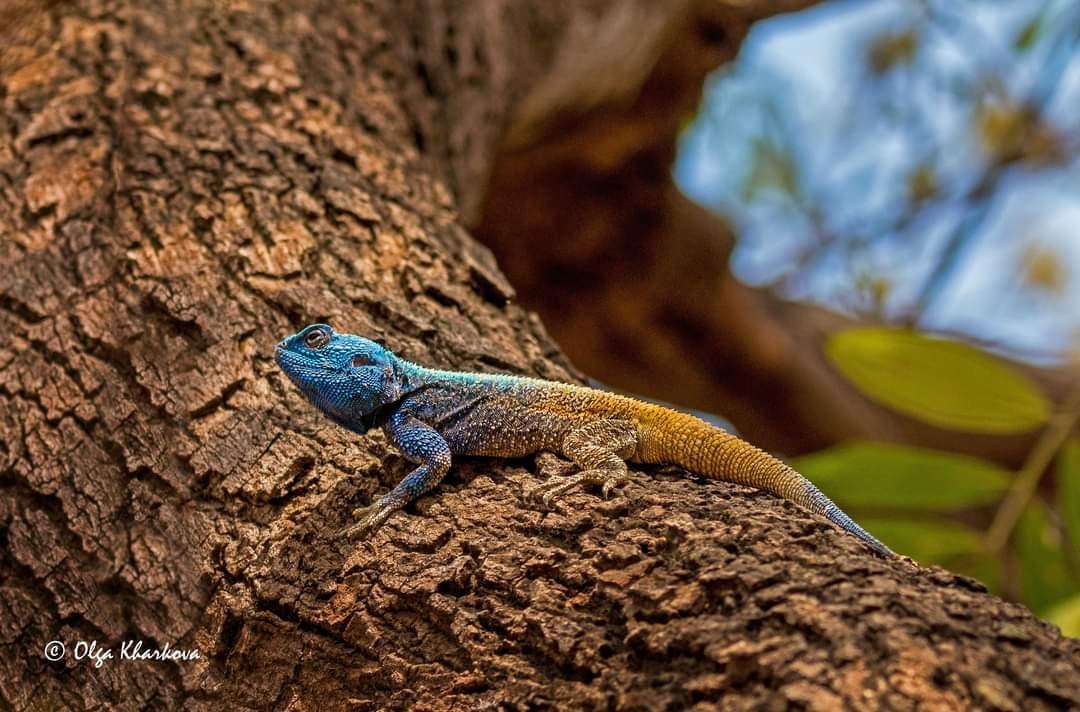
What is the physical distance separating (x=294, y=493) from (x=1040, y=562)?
295cm

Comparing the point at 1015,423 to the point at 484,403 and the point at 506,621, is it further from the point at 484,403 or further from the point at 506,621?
the point at 506,621

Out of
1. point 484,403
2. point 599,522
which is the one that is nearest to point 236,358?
point 484,403

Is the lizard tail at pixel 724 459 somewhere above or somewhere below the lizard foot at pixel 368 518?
below

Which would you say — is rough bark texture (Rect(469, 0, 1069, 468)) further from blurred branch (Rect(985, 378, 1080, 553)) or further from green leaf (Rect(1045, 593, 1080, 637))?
green leaf (Rect(1045, 593, 1080, 637))

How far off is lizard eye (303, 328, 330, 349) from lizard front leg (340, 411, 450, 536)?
288mm

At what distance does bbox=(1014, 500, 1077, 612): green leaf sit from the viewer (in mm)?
3975

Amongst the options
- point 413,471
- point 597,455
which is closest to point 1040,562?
point 597,455

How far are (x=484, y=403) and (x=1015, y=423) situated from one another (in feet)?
7.05

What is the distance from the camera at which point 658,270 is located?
7.07 metres

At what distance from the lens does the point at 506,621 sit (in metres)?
2.07

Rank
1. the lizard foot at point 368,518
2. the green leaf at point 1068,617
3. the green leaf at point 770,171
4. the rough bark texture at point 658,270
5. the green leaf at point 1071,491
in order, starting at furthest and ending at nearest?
1. the green leaf at point 770,171
2. the rough bark texture at point 658,270
3. the green leaf at point 1071,491
4. the green leaf at point 1068,617
5. the lizard foot at point 368,518

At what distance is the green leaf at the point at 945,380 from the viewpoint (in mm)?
3830
